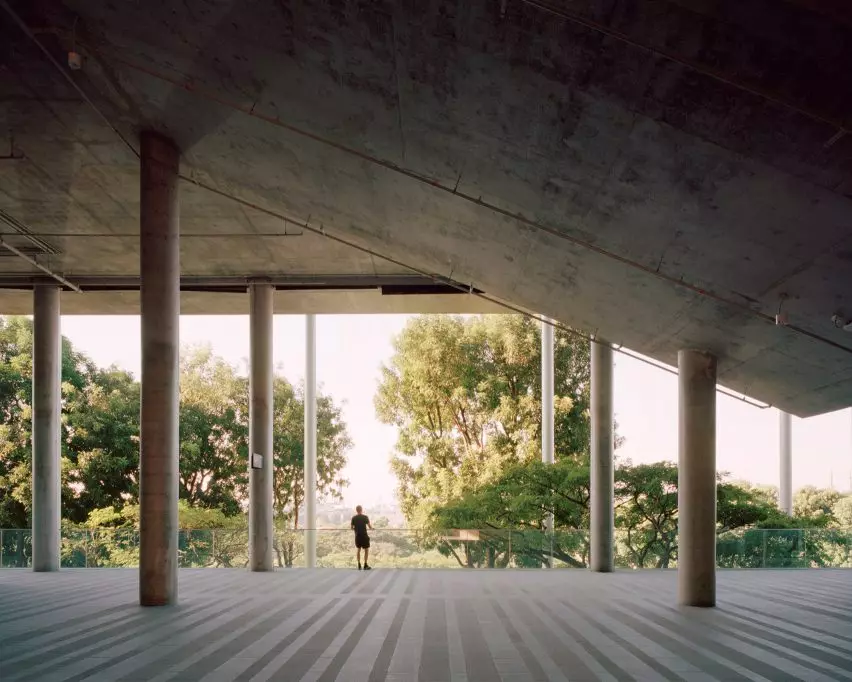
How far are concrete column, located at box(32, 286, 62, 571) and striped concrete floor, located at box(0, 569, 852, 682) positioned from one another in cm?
360

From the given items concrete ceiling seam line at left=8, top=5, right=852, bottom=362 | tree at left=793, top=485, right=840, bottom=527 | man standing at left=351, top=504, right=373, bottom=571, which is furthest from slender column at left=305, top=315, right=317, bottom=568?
tree at left=793, top=485, right=840, bottom=527

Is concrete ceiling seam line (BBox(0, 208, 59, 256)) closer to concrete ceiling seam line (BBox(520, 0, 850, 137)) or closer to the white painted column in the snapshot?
concrete ceiling seam line (BBox(520, 0, 850, 137))

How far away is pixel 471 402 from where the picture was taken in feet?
127

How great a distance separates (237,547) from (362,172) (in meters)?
13.9

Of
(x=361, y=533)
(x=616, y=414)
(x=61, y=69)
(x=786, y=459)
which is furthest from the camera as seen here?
(x=616, y=414)

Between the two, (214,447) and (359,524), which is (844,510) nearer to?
(214,447)

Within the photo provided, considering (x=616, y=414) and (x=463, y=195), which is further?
(x=616, y=414)

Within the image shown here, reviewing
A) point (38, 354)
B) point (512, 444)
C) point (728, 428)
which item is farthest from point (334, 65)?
point (728, 428)

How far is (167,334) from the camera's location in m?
14.7

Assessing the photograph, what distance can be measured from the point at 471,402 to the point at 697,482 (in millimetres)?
24359

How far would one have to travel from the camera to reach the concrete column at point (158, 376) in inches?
562

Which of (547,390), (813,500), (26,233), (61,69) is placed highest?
(61,69)

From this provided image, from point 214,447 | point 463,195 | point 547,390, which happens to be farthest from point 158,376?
point 214,447

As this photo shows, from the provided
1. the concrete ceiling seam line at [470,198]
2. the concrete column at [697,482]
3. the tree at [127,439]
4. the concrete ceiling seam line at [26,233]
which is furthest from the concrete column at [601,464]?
the tree at [127,439]
